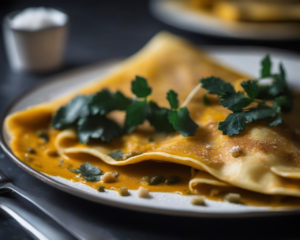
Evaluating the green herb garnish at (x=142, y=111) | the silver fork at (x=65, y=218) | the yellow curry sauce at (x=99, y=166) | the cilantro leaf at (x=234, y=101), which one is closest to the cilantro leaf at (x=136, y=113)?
the green herb garnish at (x=142, y=111)

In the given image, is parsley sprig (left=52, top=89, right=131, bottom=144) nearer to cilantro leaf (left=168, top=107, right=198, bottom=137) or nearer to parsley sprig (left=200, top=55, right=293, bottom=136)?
cilantro leaf (left=168, top=107, right=198, bottom=137)

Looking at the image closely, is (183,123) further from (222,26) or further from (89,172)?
(222,26)

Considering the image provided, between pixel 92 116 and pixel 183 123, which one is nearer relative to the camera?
pixel 183 123

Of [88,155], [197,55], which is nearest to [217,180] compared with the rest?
[88,155]

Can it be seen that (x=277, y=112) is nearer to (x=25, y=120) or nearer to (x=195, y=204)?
(x=195, y=204)

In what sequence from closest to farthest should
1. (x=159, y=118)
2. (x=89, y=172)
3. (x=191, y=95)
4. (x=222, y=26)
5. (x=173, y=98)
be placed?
(x=89, y=172) < (x=173, y=98) < (x=159, y=118) < (x=191, y=95) < (x=222, y=26)

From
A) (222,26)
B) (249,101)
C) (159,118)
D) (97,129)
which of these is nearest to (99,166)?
(97,129)
